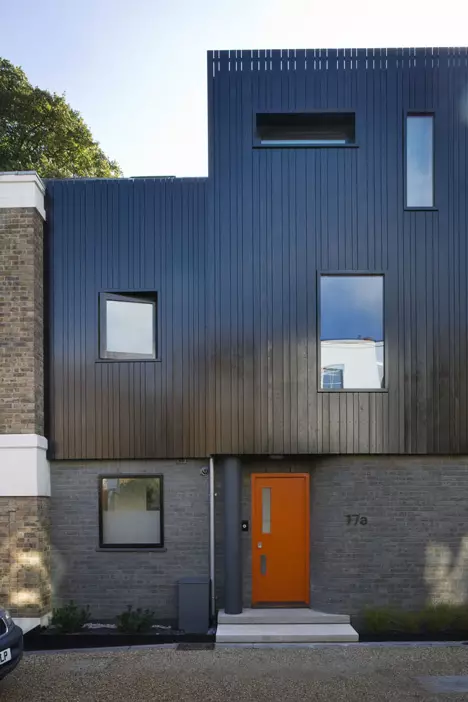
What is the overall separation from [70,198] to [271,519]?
20.8 feet

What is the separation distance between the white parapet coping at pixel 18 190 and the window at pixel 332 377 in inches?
214

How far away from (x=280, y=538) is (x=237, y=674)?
2.75 m

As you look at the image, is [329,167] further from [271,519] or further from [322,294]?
[271,519]

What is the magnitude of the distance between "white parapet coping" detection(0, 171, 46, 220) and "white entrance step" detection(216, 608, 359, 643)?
7.26 metres

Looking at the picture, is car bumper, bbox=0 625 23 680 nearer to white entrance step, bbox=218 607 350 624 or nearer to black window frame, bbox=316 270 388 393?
white entrance step, bbox=218 607 350 624

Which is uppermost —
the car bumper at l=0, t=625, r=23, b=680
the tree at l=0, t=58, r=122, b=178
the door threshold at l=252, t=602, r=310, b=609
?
the tree at l=0, t=58, r=122, b=178

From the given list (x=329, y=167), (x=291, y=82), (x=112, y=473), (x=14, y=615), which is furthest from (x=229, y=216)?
(x=14, y=615)

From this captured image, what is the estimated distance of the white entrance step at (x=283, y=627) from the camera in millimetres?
9047

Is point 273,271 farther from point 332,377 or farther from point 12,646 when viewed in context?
point 12,646

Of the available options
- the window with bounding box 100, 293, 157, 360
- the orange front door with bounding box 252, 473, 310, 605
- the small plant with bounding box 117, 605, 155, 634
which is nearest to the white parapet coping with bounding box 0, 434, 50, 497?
the window with bounding box 100, 293, 157, 360

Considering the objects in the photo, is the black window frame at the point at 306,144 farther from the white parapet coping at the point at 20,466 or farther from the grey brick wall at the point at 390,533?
the white parapet coping at the point at 20,466

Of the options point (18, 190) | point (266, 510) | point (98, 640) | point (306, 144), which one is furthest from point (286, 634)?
point (18, 190)

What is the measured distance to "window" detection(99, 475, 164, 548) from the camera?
1027 cm

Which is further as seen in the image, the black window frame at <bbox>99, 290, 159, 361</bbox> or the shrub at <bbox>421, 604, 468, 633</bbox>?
the black window frame at <bbox>99, 290, 159, 361</bbox>
